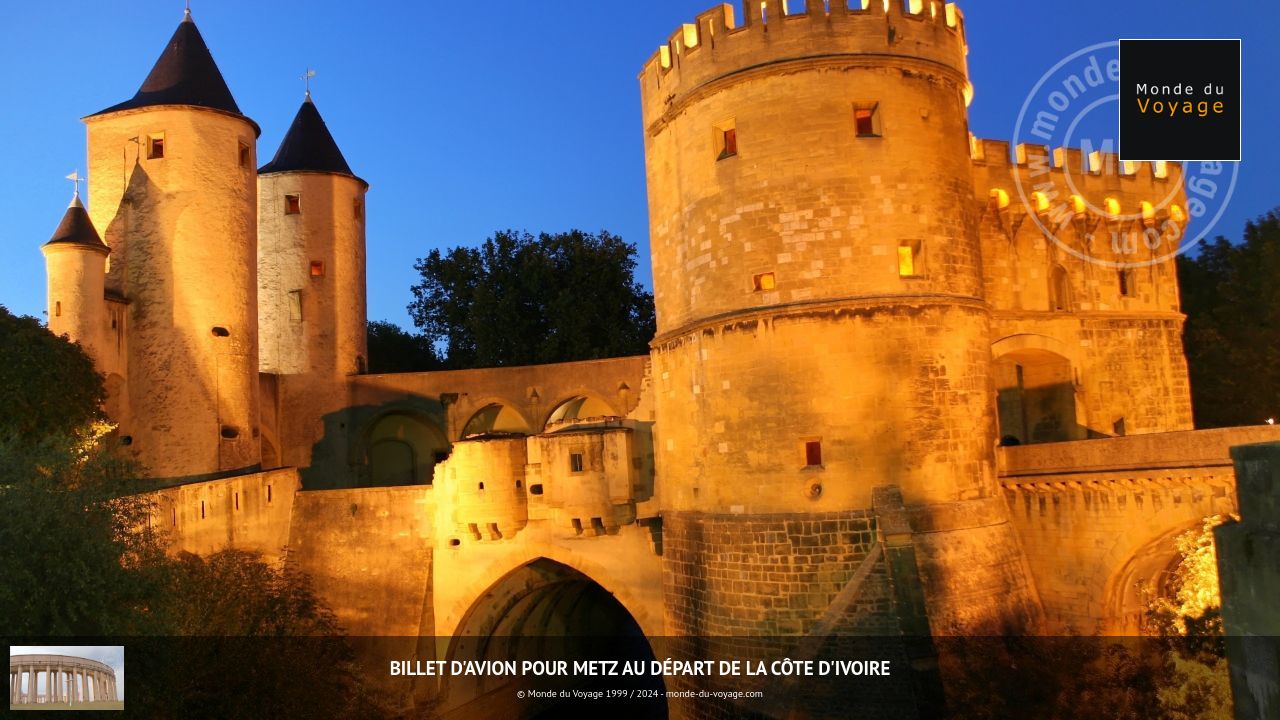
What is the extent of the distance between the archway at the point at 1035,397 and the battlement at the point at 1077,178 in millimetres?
3138

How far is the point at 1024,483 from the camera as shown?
1698 cm

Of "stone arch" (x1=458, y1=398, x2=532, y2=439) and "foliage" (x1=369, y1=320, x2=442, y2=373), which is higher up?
"foliage" (x1=369, y1=320, x2=442, y2=373)

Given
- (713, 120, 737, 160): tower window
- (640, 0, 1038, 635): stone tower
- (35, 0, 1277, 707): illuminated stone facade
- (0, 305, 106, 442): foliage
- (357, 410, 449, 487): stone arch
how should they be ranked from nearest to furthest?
(640, 0, 1038, 635): stone tower, (35, 0, 1277, 707): illuminated stone facade, (713, 120, 737, 160): tower window, (0, 305, 106, 442): foliage, (357, 410, 449, 487): stone arch

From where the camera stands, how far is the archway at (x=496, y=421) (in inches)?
1148

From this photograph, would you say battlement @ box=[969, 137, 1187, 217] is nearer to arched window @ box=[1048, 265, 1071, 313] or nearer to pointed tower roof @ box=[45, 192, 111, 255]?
arched window @ box=[1048, 265, 1071, 313]

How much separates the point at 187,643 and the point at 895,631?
11.2m

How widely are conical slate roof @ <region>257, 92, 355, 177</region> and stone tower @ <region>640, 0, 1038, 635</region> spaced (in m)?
16.3

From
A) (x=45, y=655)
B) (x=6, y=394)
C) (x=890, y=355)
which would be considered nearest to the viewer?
(x=45, y=655)

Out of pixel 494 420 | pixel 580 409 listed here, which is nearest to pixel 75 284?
pixel 494 420

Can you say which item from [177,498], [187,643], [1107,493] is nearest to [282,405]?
[177,498]

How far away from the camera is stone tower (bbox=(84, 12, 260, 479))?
23.0 meters

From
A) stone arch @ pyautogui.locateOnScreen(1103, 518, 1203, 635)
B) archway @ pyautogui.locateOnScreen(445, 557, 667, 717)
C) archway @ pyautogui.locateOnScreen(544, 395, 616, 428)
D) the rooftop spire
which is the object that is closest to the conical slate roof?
the rooftop spire

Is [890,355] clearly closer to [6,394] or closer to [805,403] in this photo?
[805,403]

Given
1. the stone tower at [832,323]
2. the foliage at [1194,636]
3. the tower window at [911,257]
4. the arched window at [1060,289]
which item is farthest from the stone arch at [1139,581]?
the tower window at [911,257]
